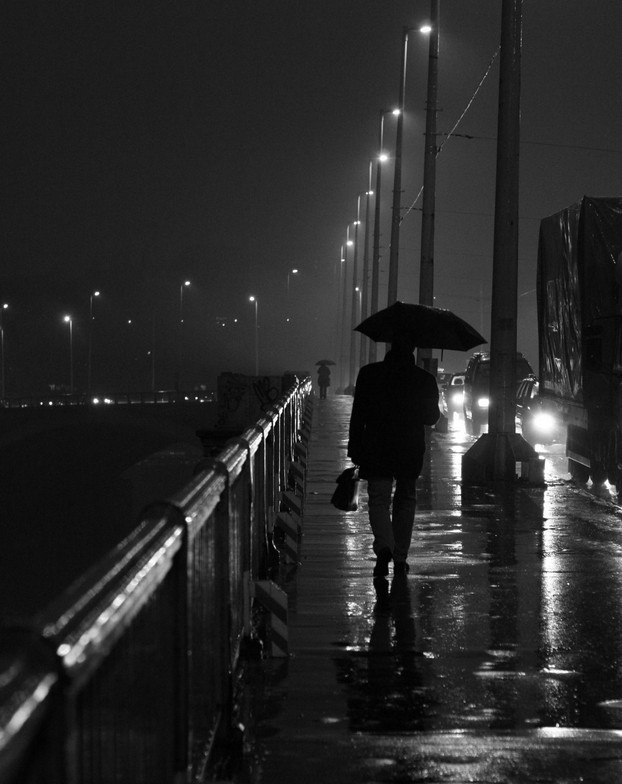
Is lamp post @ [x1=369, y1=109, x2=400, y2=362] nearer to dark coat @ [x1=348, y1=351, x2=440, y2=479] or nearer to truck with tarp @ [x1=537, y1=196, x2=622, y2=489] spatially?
truck with tarp @ [x1=537, y1=196, x2=622, y2=489]

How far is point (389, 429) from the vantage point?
10781 millimetres

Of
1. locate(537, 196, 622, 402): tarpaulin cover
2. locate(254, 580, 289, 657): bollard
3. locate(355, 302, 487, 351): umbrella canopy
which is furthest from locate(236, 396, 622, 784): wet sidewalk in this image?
locate(537, 196, 622, 402): tarpaulin cover

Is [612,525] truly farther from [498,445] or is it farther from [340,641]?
[340,641]

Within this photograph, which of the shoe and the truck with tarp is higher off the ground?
the truck with tarp

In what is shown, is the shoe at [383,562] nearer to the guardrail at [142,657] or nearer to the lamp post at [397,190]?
the guardrail at [142,657]

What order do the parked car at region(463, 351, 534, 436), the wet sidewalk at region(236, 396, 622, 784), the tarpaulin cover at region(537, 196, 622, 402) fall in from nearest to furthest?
the wet sidewalk at region(236, 396, 622, 784)
the tarpaulin cover at region(537, 196, 622, 402)
the parked car at region(463, 351, 534, 436)

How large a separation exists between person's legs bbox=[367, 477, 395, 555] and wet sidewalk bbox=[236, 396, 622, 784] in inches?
11.6

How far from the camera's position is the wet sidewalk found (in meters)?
6.06

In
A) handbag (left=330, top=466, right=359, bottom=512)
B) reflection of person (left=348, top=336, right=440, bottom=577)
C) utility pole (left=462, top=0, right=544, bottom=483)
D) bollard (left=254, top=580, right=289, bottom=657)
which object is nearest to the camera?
bollard (left=254, top=580, right=289, bottom=657)

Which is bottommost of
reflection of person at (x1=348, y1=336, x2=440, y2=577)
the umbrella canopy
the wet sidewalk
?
the wet sidewalk

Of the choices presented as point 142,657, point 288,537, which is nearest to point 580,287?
point 288,537

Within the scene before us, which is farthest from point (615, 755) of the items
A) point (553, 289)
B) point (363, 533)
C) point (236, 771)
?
point (553, 289)

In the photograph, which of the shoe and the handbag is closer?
the shoe

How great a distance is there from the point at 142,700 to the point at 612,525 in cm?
1126
